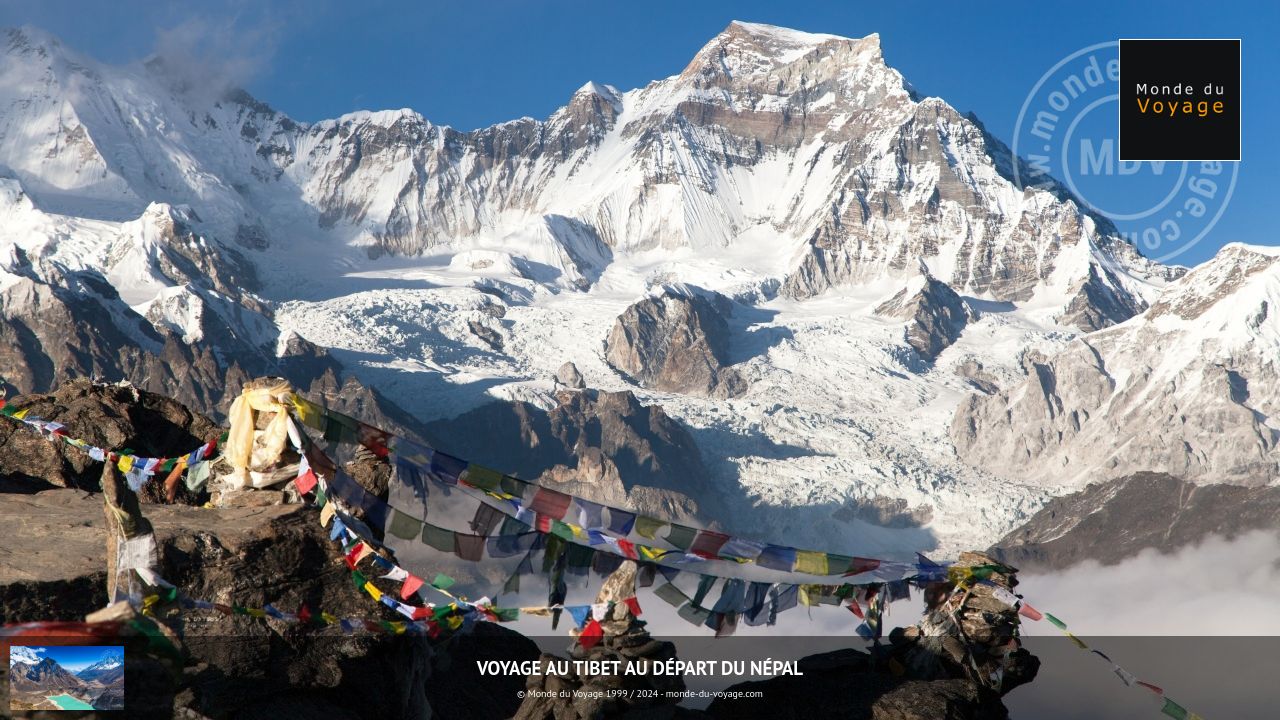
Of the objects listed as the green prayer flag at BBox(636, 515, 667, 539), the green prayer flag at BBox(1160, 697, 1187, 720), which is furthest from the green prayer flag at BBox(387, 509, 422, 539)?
the green prayer flag at BBox(1160, 697, 1187, 720)

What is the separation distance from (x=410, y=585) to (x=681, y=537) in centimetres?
382

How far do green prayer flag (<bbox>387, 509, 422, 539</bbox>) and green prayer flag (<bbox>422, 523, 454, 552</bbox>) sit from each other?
3.9 inches

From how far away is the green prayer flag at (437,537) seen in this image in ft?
54.5

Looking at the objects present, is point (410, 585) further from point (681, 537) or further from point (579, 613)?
point (681, 537)

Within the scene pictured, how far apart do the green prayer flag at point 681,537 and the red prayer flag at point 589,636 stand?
1974 mm

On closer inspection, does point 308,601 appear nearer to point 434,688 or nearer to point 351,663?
point 351,663

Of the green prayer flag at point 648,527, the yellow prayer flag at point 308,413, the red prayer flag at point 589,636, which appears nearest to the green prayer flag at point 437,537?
the yellow prayer flag at point 308,413

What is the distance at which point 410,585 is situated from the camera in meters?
15.3

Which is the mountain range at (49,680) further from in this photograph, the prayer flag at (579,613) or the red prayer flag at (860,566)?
the red prayer flag at (860,566)

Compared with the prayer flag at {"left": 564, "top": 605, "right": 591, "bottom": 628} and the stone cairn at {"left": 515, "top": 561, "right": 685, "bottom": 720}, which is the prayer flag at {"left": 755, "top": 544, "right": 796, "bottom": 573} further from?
the prayer flag at {"left": 564, "top": 605, "right": 591, "bottom": 628}

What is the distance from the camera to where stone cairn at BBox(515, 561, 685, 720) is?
15.4m

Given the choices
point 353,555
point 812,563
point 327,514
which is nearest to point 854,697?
point 812,563

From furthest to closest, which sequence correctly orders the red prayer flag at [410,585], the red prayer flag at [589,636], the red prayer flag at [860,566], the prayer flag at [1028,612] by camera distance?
the red prayer flag at [860,566], the prayer flag at [1028,612], the red prayer flag at [589,636], the red prayer flag at [410,585]

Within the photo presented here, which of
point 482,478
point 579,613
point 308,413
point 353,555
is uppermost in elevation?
point 308,413
